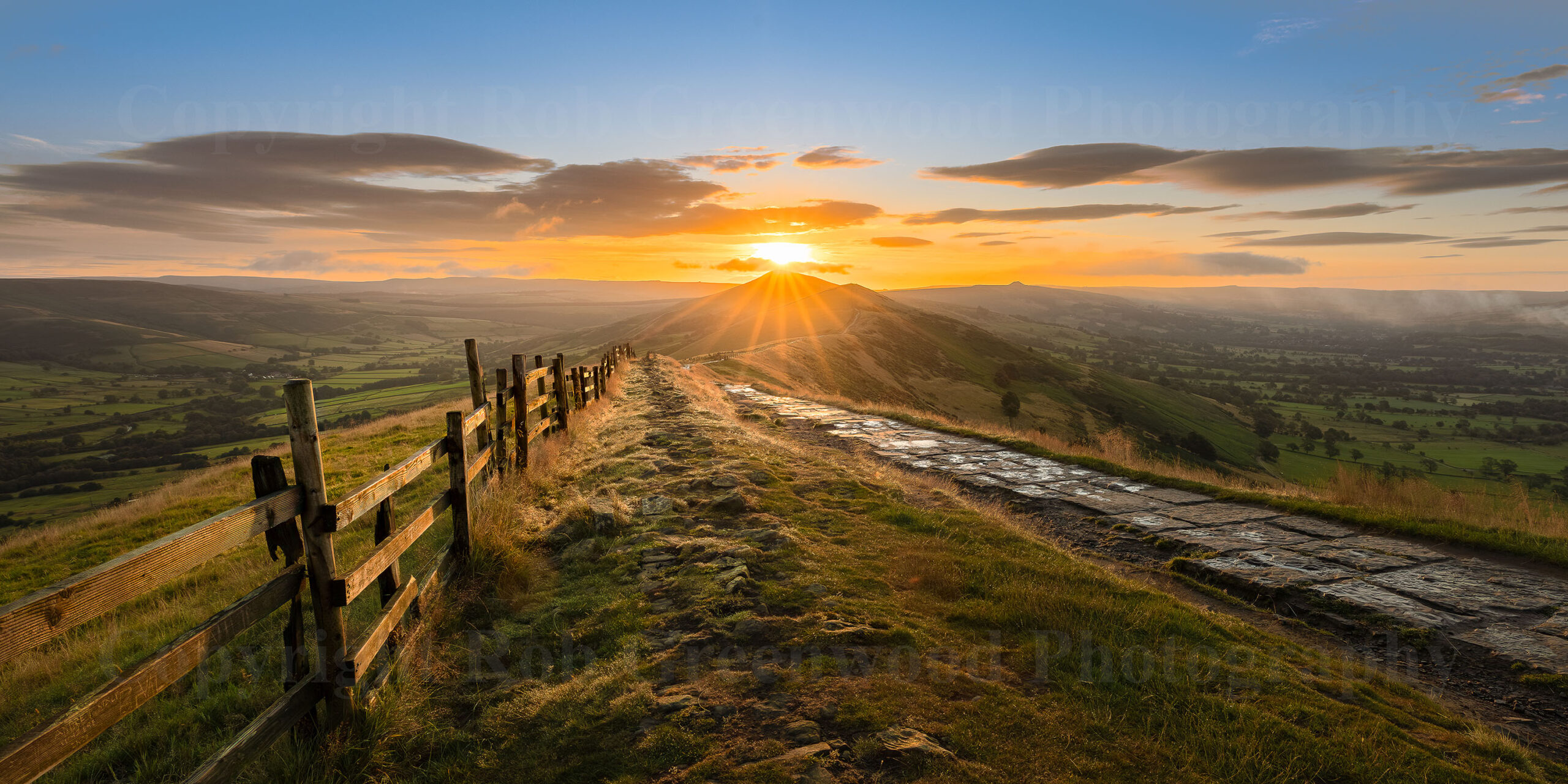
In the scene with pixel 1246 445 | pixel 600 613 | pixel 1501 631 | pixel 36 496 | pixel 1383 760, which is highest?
pixel 600 613

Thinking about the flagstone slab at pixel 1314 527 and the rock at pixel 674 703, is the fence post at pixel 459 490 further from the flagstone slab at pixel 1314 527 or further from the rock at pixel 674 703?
the flagstone slab at pixel 1314 527

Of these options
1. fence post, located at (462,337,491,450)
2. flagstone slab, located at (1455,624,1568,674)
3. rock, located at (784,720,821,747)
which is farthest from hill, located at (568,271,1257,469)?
rock, located at (784,720,821,747)

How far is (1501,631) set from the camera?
220 inches

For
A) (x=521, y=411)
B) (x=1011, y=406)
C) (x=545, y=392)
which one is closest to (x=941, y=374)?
(x=1011, y=406)

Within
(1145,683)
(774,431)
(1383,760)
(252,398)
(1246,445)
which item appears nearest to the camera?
(1383,760)

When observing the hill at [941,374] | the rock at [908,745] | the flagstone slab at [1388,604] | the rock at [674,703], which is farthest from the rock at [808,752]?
the hill at [941,374]

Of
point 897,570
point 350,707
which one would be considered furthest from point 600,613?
point 897,570

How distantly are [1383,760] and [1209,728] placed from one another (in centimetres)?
91

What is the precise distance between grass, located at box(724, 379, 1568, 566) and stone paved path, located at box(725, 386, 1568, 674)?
31 centimetres

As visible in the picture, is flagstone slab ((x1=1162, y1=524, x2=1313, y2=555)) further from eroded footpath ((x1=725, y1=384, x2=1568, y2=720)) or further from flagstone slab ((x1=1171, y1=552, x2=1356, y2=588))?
flagstone slab ((x1=1171, y1=552, x2=1356, y2=588))

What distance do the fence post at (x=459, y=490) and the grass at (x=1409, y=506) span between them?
1072 centimetres

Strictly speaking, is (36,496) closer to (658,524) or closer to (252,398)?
(252,398)

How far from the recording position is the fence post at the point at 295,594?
3447mm

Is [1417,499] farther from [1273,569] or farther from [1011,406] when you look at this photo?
[1011,406]
